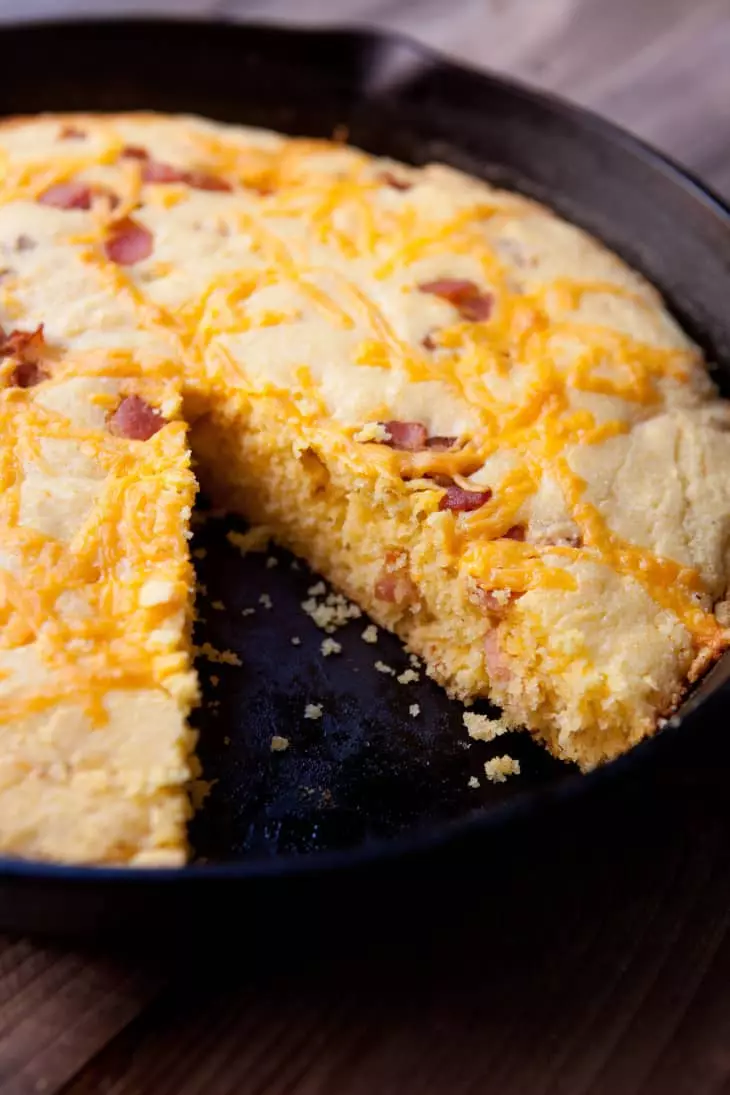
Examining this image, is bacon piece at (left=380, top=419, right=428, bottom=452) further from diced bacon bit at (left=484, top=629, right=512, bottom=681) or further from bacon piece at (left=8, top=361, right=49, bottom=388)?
bacon piece at (left=8, top=361, right=49, bottom=388)

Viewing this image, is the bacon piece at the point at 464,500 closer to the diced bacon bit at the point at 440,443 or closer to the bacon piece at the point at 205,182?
the diced bacon bit at the point at 440,443

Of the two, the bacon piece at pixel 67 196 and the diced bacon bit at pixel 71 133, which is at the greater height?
the diced bacon bit at pixel 71 133

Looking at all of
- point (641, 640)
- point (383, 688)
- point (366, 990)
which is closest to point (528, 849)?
point (366, 990)

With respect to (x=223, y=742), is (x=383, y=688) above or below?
above

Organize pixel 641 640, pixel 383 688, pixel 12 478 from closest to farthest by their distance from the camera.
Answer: pixel 641 640
pixel 12 478
pixel 383 688

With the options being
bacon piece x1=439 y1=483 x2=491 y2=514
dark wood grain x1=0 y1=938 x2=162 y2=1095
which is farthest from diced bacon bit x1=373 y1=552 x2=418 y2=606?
dark wood grain x1=0 y1=938 x2=162 y2=1095

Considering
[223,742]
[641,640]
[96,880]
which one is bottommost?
[223,742]

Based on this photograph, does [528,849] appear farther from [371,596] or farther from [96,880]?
[371,596]

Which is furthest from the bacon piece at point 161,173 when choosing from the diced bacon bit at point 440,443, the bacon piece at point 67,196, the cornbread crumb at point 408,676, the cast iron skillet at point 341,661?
the cornbread crumb at point 408,676
